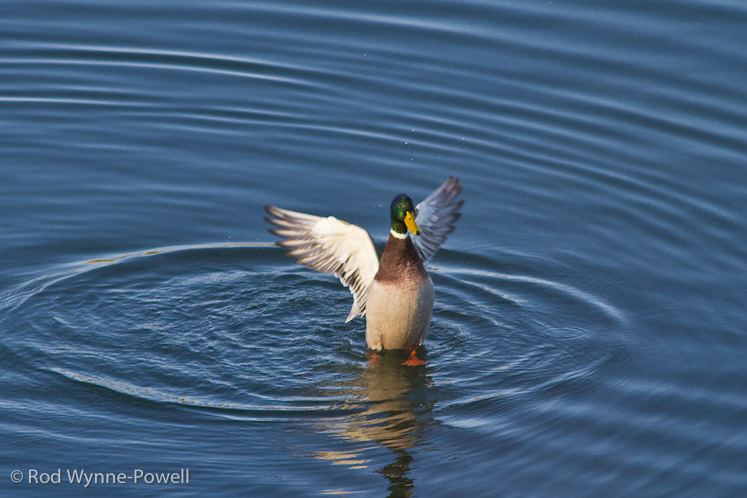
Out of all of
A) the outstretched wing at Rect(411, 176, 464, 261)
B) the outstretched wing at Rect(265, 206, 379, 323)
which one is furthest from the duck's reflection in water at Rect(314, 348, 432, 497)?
the outstretched wing at Rect(411, 176, 464, 261)

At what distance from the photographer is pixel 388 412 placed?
7961 millimetres

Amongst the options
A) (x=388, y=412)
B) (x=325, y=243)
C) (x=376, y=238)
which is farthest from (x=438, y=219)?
(x=388, y=412)

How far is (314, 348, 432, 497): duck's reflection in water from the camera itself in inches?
284

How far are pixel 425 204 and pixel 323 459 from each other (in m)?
3.24

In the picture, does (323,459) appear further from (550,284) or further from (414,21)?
(414,21)

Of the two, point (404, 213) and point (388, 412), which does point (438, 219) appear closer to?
point (404, 213)

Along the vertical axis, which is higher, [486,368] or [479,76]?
[479,76]

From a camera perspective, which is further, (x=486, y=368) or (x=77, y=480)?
(x=486, y=368)

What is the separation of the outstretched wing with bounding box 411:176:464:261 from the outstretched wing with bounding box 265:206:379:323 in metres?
0.81

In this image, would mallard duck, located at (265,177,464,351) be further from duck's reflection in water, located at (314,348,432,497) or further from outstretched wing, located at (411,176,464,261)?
outstretched wing, located at (411,176,464,261)

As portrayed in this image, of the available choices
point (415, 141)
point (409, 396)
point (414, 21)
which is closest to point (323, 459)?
point (409, 396)

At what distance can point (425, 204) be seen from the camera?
9586 mm
